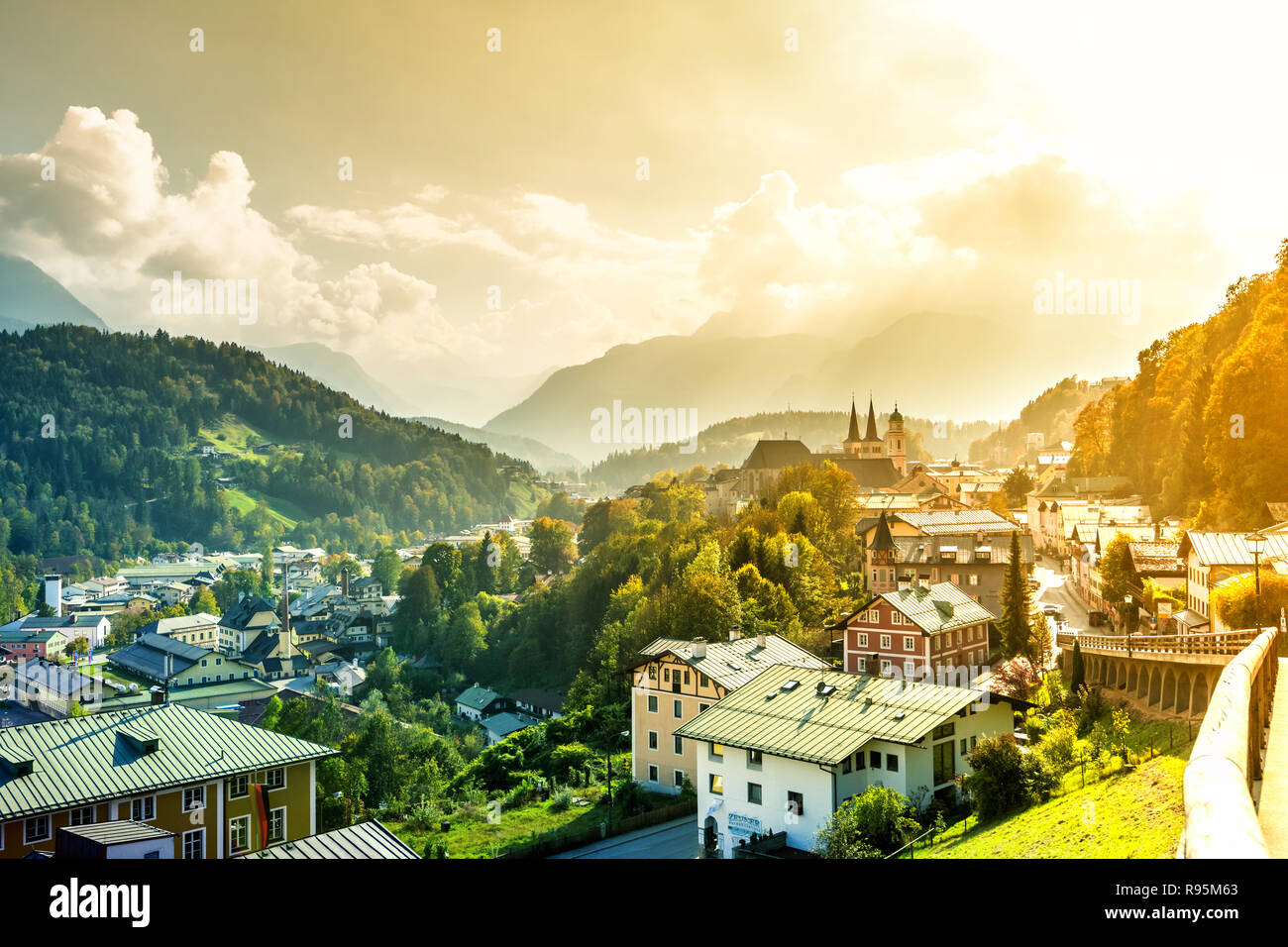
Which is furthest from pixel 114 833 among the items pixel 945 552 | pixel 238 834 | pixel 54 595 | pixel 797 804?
pixel 54 595

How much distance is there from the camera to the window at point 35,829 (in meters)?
9.01

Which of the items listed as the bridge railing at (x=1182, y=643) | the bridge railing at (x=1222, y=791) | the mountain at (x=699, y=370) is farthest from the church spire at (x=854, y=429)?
the bridge railing at (x=1222, y=791)

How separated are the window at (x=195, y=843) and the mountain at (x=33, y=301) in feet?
236

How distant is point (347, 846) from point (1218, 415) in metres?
16.4

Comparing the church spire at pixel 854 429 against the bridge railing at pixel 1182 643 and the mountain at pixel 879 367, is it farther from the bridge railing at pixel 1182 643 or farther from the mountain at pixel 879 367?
the bridge railing at pixel 1182 643

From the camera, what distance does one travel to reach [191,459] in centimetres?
8175

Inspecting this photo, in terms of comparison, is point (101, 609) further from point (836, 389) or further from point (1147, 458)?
point (1147, 458)

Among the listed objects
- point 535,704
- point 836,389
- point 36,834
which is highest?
point 836,389

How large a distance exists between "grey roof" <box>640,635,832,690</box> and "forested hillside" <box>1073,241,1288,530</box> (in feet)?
25.8

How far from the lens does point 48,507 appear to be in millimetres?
73875

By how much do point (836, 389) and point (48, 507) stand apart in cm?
6584

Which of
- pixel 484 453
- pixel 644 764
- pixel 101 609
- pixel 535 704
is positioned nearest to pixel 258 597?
pixel 101 609
